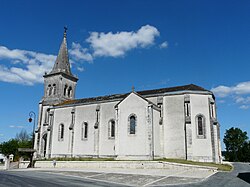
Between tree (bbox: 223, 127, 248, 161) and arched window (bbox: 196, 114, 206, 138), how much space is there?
34455 millimetres

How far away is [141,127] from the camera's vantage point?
85.4ft

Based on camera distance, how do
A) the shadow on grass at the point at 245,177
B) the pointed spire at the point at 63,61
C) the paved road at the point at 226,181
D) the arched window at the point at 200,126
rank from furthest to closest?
the pointed spire at the point at 63,61 < the arched window at the point at 200,126 < the shadow on grass at the point at 245,177 < the paved road at the point at 226,181

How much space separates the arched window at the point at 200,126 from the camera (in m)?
26.4

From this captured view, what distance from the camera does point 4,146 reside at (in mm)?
55406

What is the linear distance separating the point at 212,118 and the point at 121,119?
34.6ft

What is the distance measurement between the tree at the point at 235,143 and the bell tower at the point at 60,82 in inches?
1579

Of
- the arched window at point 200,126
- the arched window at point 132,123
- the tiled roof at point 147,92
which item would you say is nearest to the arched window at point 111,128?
the tiled roof at point 147,92

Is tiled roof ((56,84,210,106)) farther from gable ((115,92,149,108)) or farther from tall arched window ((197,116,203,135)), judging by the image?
gable ((115,92,149,108))

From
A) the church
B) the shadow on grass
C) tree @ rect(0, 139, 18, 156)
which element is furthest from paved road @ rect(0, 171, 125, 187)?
tree @ rect(0, 139, 18, 156)

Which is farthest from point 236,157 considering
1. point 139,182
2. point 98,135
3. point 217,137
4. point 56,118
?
point 139,182

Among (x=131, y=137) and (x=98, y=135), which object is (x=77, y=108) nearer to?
(x=98, y=135)

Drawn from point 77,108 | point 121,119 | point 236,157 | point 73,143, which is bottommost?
point 236,157

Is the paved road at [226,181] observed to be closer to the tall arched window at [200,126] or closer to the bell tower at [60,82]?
the tall arched window at [200,126]

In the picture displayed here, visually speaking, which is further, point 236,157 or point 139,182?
point 236,157
